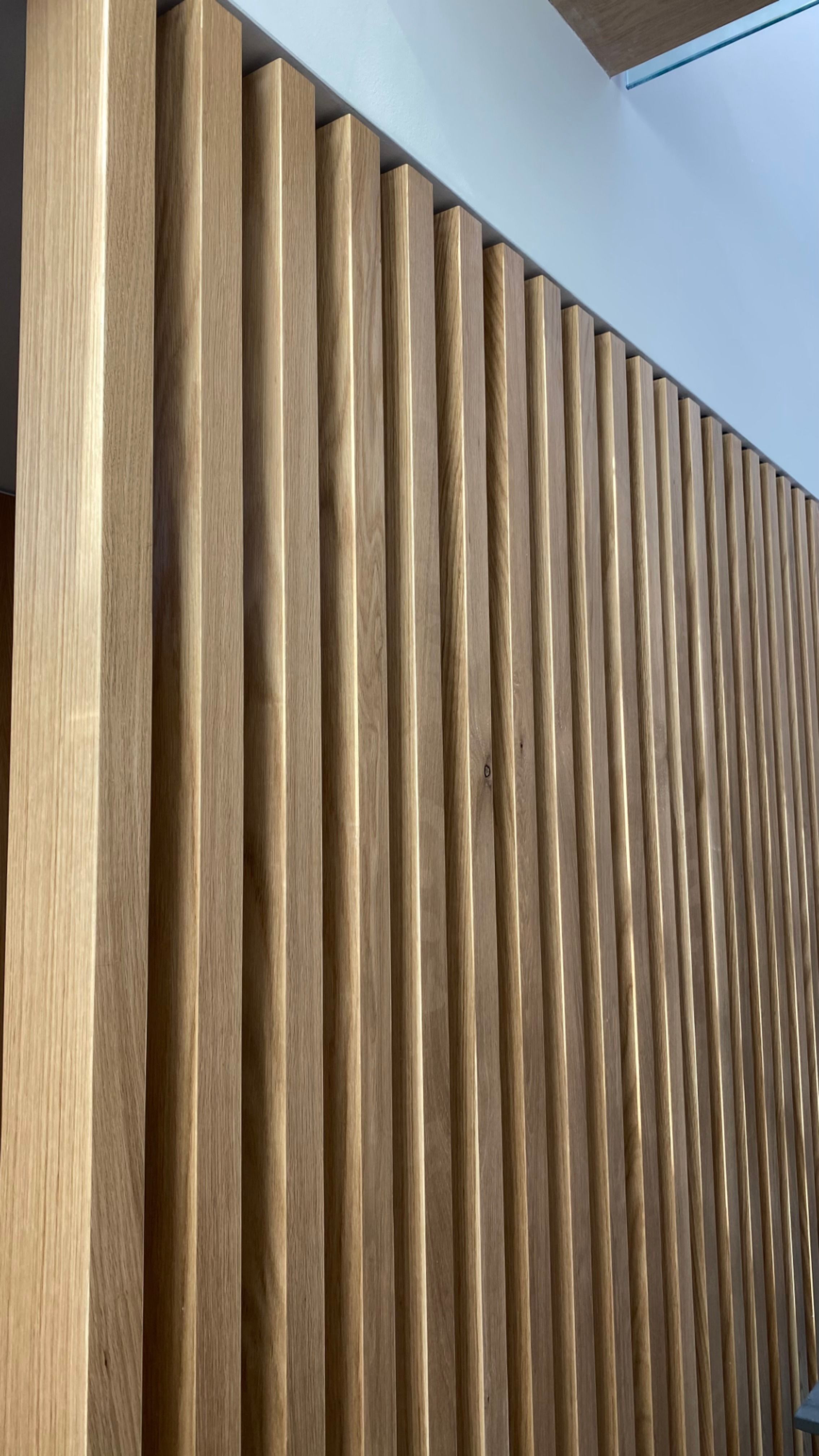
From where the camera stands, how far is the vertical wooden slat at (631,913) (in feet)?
4.84

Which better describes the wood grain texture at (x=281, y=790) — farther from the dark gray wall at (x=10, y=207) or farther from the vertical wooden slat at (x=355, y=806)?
the dark gray wall at (x=10, y=207)

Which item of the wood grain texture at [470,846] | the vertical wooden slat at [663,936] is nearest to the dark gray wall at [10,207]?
the wood grain texture at [470,846]

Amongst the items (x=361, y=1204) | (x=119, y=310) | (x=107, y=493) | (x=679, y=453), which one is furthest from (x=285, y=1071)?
(x=679, y=453)

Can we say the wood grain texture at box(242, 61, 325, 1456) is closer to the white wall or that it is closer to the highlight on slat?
the white wall

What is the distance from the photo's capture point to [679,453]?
1.91 meters

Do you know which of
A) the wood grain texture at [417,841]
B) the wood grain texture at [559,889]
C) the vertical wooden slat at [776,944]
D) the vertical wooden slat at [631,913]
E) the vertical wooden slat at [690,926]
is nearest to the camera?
the wood grain texture at [417,841]

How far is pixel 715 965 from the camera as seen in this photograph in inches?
70.4

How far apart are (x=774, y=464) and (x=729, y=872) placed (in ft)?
3.03

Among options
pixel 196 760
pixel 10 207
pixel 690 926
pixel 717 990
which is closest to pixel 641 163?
pixel 10 207

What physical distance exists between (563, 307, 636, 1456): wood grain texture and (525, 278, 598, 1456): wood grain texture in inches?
1.2

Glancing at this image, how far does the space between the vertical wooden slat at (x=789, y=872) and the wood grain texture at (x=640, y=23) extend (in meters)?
0.78

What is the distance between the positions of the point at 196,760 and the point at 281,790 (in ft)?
0.34

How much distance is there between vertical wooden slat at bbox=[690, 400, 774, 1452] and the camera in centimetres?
180

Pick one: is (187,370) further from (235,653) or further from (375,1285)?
(375,1285)
